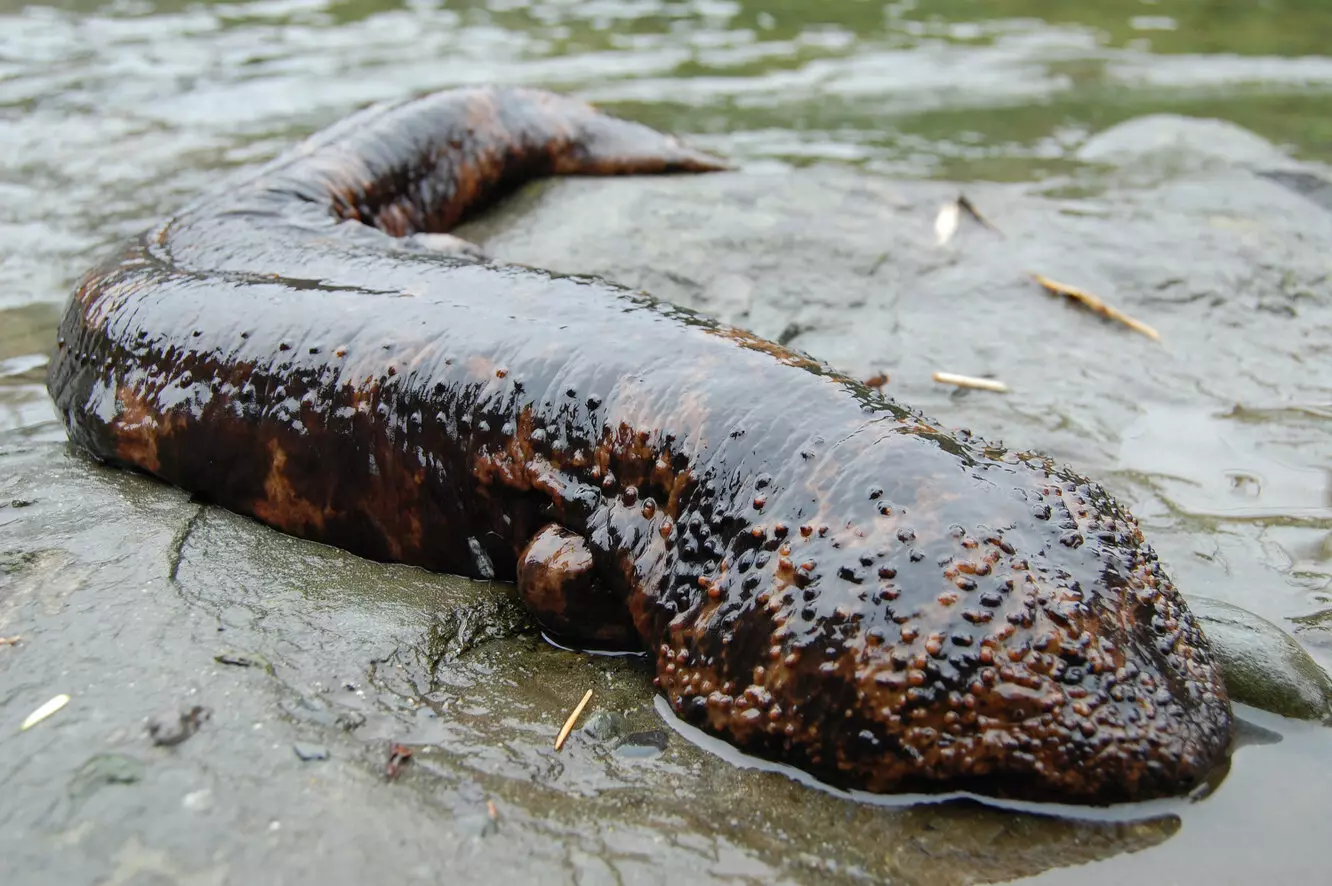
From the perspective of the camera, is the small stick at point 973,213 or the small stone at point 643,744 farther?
the small stick at point 973,213

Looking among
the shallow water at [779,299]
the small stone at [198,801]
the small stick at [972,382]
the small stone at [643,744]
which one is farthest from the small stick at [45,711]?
the small stick at [972,382]

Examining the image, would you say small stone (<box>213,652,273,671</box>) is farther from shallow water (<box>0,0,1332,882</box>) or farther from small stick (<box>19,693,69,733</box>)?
small stick (<box>19,693,69,733</box>)

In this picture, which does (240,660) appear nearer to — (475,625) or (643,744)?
(475,625)

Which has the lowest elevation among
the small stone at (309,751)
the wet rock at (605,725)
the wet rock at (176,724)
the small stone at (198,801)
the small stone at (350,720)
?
the wet rock at (605,725)

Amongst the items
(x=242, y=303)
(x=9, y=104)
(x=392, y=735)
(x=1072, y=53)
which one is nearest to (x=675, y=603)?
(x=392, y=735)

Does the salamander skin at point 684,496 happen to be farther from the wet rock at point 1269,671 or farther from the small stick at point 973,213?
the small stick at point 973,213
